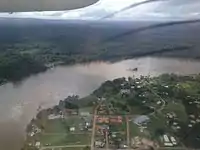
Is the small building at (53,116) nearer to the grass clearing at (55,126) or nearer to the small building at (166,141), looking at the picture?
the grass clearing at (55,126)

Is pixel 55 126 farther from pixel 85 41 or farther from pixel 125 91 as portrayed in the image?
pixel 85 41

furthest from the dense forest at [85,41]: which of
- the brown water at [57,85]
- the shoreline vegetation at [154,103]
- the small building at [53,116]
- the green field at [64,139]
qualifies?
the green field at [64,139]

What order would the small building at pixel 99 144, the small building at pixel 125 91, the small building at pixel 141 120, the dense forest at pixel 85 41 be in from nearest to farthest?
the small building at pixel 99 144 → the small building at pixel 141 120 → the small building at pixel 125 91 → the dense forest at pixel 85 41

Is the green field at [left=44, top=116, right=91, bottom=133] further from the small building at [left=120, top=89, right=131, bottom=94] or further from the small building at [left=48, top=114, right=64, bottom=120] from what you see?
the small building at [left=120, top=89, right=131, bottom=94]

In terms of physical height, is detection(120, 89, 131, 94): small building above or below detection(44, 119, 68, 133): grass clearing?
above

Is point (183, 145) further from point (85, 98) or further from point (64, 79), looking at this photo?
point (64, 79)

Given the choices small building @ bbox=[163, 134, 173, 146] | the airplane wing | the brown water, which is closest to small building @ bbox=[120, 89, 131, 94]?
the brown water
